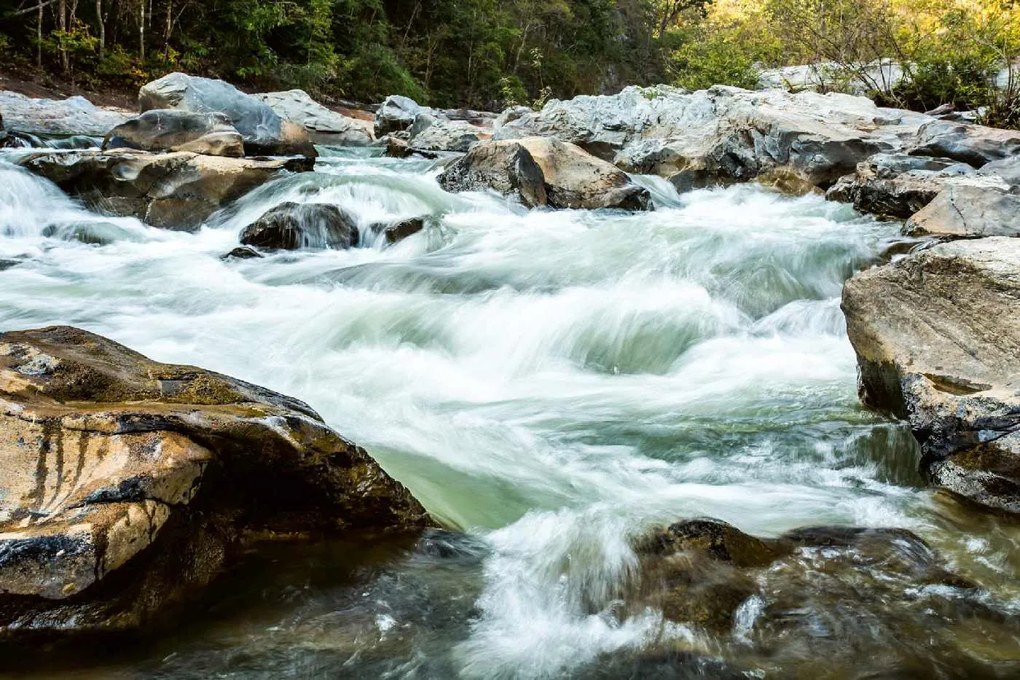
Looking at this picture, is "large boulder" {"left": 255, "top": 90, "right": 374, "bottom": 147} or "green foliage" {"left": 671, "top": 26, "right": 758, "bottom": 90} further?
"green foliage" {"left": 671, "top": 26, "right": 758, "bottom": 90}

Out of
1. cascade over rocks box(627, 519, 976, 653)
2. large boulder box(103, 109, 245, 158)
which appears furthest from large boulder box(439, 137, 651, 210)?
cascade over rocks box(627, 519, 976, 653)

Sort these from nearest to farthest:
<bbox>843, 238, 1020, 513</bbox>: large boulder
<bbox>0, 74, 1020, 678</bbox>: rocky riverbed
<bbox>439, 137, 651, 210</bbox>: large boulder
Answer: <bbox>0, 74, 1020, 678</bbox>: rocky riverbed < <bbox>843, 238, 1020, 513</bbox>: large boulder < <bbox>439, 137, 651, 210</bbox>: large boulder

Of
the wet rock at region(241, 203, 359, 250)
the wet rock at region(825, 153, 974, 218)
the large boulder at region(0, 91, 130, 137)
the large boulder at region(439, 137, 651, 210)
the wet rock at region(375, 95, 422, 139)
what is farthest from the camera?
the wet rock at region(375, 95, 422, 139)

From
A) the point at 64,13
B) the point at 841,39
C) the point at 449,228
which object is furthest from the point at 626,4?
the point at 449,228

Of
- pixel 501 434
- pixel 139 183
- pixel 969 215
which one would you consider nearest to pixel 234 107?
pixel 139 183

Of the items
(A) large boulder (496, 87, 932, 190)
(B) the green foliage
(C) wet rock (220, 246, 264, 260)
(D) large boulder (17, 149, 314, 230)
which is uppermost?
(B) the green foliage

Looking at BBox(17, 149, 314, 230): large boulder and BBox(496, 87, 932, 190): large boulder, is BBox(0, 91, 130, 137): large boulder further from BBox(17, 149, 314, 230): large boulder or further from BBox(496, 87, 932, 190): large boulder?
BBox(496, 87, 932, 190): large boulder

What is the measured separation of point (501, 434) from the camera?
180 inches

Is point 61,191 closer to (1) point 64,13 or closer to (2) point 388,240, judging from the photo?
(2) point 388,240

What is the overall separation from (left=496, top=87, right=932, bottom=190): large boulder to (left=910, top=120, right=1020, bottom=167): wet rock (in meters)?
0.59

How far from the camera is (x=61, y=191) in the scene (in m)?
9.70

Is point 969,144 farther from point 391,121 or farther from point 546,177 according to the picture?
point 391,121

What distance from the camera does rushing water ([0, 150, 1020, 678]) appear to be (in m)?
2.40

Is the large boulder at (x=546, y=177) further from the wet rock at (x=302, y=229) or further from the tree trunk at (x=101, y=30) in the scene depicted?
the tree trunk at (x=101, y=30)
